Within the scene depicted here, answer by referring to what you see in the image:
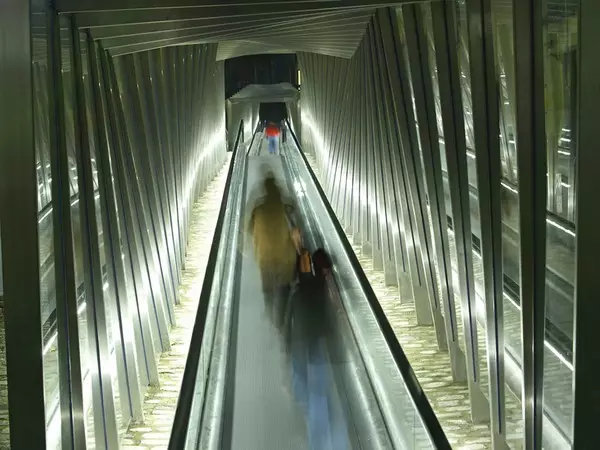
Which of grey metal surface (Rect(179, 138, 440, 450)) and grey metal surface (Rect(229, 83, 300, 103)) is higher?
grey metal surface (Rect(229, 83, 300, 103))

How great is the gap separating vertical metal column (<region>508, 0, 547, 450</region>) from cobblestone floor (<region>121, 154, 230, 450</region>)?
10.4ft

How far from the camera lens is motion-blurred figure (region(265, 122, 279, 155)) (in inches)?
968

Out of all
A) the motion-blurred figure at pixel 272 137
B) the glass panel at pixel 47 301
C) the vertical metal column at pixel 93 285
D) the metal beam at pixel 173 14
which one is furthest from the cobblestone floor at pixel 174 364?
the motion-blurred figure at pixel 272 137

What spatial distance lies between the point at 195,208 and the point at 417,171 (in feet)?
30.5

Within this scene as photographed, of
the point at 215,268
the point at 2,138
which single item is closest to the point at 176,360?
the point at 215,268

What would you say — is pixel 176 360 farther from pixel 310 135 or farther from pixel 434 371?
pixel 310 135

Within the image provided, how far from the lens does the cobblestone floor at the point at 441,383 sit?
21.7 ft

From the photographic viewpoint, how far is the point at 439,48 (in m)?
6.88

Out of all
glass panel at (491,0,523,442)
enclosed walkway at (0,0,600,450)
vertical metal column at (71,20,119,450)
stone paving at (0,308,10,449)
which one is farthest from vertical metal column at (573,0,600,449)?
stone paving at (0,308,10,449)

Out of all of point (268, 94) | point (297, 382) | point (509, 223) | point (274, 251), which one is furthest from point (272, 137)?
point (297, 382)

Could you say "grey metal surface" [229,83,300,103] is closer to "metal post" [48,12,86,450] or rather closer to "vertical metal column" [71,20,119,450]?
"vertical metal column" [71,20,119,450]

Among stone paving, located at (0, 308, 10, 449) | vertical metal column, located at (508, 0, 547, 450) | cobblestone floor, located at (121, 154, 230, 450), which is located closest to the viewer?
vertical metal column, located at (508, 0, 547, 450)

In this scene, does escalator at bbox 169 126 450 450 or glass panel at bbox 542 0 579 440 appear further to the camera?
escalator at bbox 169 126 450 450

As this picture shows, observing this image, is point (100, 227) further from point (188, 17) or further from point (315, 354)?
point (315, 354)
